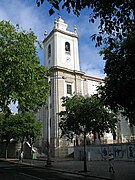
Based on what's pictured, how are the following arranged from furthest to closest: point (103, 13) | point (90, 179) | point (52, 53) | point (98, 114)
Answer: point (52, 53) < point (98, 114) < point (90, 179) < point (103, 13)

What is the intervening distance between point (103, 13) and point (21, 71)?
23.4 feet

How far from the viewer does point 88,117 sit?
62.4 ft

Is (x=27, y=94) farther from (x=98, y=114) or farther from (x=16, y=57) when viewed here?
(x=98, y=114)

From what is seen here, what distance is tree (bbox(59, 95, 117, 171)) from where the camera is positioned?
19125 millimetres

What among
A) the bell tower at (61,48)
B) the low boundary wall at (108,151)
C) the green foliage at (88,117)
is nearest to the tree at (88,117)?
the green foliage at (88,117)

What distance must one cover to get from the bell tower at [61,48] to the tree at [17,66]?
31.8 metres

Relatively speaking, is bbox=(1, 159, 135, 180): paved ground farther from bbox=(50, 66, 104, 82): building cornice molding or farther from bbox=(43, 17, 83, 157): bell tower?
bbox=(50, 66, 104, 82): building cornice molding

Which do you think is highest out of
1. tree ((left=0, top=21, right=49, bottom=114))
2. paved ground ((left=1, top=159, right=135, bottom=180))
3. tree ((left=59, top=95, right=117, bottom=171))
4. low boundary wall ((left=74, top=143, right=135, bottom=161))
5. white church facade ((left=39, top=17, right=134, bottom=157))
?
white church facade ((left=39, top=17, right=134, bottom=157))

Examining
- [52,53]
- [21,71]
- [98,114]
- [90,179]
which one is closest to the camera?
[21,71]

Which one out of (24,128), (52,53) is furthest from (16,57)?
(52,53)

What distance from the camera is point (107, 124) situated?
2009cm

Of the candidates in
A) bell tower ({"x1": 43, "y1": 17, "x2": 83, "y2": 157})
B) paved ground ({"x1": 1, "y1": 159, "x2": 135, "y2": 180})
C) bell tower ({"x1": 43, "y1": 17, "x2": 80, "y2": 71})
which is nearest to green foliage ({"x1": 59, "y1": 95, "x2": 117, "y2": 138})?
paved ground ({"x1": 1, "y1": 159, "x2": 135, "y2": 180})

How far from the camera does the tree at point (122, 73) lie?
11313 mm

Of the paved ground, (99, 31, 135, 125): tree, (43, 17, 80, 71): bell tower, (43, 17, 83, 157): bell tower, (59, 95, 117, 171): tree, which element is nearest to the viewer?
(99, 31, 135, 125): tree
